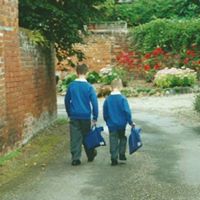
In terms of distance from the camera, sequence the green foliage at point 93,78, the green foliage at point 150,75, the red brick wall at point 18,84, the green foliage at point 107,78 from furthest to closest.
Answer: the green foliage at point 93,78
the green foliage at point 150,75
the green foliage at point 107,78
the red brick wall at point 18,84

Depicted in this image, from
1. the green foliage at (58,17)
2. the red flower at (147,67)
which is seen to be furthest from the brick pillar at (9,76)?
the red flower at (147,67)

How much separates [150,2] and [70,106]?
23.5m

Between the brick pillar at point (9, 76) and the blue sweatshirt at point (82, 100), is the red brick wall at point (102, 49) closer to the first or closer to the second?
the brick pillar at point (9, 76)

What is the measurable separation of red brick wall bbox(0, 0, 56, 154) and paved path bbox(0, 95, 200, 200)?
36.2 inches

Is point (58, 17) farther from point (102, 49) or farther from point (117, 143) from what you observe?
point (102, 49)

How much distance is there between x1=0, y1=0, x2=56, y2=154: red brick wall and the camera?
9.16 meters

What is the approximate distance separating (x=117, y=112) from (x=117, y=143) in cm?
49

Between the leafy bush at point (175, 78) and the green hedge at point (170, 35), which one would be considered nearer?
the leafy bush at point (175, 78)

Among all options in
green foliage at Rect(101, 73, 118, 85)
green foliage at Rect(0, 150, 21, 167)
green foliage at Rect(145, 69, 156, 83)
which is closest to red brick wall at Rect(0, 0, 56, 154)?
green foliage at Rect(0, 150, 21, 167)

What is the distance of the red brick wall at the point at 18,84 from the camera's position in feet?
30.1

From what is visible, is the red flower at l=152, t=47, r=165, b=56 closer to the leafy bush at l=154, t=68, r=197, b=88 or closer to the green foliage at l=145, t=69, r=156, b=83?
the green foliage at l=145, t=69, r=156, b=83

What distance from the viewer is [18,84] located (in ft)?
33.2

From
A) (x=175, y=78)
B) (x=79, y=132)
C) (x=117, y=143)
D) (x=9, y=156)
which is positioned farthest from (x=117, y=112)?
(x=175, y=78)

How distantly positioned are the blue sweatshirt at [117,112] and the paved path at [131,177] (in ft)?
1.97
